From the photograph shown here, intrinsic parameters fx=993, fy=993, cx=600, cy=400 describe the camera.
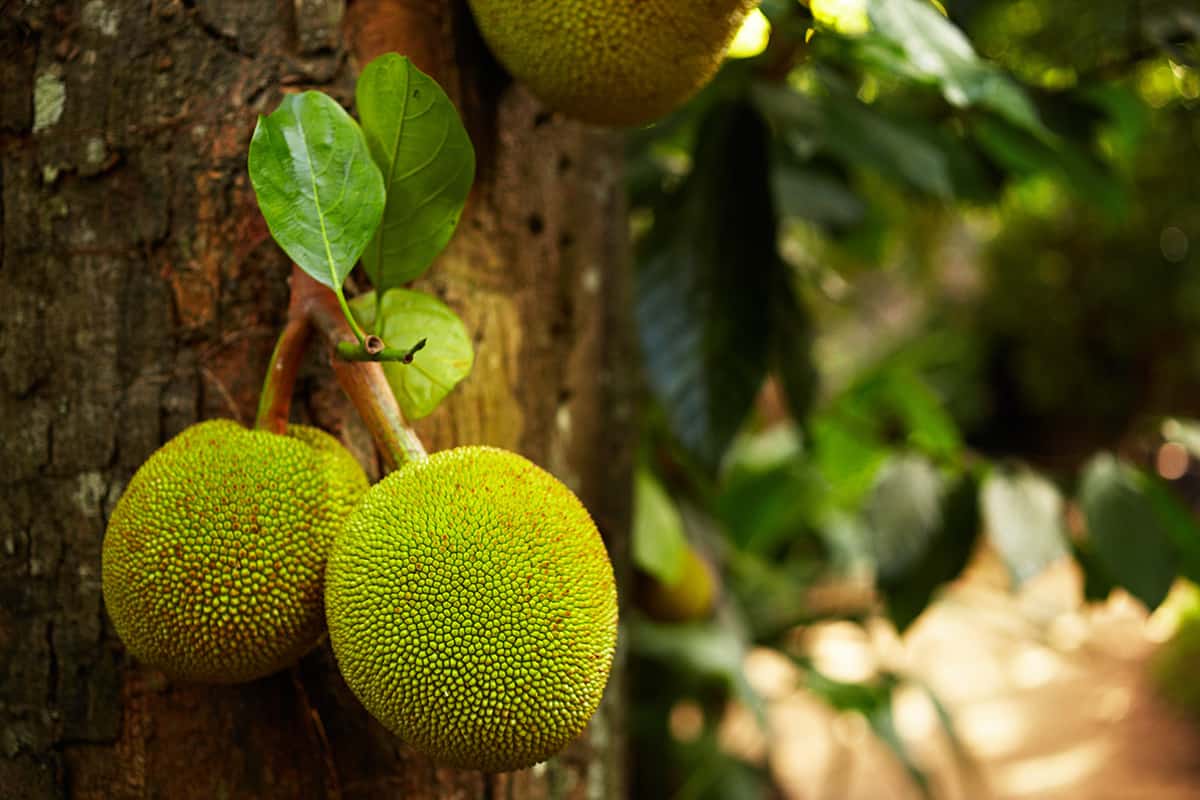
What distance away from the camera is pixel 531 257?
0.70 m

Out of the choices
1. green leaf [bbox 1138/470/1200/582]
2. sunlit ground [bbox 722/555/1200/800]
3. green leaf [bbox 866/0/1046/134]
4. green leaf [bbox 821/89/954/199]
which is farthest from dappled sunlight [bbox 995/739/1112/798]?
green leaf [bbox 866/0/1046/134]

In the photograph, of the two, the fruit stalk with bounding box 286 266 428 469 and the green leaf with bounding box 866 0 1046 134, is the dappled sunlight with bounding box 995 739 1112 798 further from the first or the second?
the fruit stalk with bounding box 286 266 428 469

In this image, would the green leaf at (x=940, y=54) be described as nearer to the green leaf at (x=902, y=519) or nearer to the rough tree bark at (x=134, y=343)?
the rough tree bark at (x=134, y=343)

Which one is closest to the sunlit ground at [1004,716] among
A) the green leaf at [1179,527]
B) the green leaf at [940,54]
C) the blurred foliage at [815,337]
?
the blurred foliage at [815,337]

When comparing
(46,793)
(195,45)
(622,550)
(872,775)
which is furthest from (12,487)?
(872,775)

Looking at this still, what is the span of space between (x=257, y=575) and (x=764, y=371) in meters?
0.61

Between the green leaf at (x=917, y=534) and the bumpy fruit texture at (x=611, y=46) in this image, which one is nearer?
the bumpy fruit texture at (x=611, y=46)

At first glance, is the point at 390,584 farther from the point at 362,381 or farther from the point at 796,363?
the point at 796,363

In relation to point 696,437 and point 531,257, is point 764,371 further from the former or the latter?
point 531,257

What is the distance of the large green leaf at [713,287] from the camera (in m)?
0.95

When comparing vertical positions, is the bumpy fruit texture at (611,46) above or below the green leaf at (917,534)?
above

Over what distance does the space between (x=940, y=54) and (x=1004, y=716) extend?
3.68 meters

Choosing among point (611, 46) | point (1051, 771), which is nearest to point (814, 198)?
point (611, 46)

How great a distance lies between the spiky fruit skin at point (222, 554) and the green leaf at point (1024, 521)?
2.61 feet
